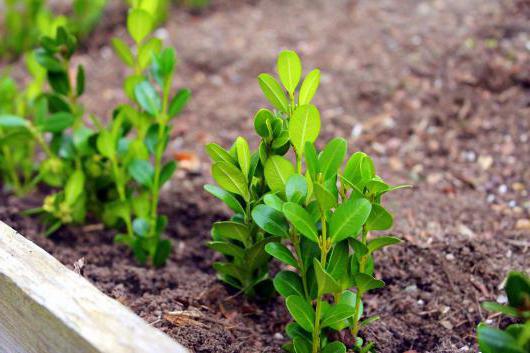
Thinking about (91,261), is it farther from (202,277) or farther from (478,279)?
(478,279)

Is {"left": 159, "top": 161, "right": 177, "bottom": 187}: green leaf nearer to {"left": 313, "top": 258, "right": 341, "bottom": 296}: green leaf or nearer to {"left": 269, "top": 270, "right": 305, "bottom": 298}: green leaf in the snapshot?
{"left": 269, "top": 270, "right": 305, "bottom": 298}: green leaf

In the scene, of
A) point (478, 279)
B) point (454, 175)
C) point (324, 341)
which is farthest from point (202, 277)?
point (454, 175)

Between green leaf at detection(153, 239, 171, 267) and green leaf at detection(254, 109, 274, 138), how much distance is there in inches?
24.1

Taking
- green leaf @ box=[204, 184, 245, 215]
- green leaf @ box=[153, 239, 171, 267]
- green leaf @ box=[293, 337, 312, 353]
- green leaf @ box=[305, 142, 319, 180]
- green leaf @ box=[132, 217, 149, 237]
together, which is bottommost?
green leaf @ box=[153, 239, 171, 267]

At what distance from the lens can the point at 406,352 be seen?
64.1 inches

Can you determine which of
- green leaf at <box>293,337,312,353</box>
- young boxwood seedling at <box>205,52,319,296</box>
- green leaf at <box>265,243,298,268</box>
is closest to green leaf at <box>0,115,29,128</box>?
young boxwood seedling at <box>205,52,319,296</box>

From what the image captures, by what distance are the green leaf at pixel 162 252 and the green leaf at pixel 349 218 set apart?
69 cm

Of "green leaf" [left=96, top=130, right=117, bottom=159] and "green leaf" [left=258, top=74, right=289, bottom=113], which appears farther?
"green leaf" [left=96, top=130, right=117, bottom=159]

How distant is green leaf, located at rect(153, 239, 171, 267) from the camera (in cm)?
195

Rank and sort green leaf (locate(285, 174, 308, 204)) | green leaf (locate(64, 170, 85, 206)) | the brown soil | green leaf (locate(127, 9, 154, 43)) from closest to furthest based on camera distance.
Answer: green leaf (locate(285, 174, 308, 204)), the brown soil, green leaf (locate(127, 9, 154, 43)), green leaf (locate(64, 170, 85, 206))

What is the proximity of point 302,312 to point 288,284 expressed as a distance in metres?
0.09

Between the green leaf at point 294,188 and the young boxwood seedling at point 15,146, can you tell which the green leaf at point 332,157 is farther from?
the young boxwood seedling at point 15,146

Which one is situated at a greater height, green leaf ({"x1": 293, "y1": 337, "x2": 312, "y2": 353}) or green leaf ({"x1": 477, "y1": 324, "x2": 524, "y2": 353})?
green leaf ({"x1": 477, "y1": 324, "x2": 524, "y2": 353})

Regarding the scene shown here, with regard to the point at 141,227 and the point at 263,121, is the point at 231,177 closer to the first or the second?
the point at 263,121
